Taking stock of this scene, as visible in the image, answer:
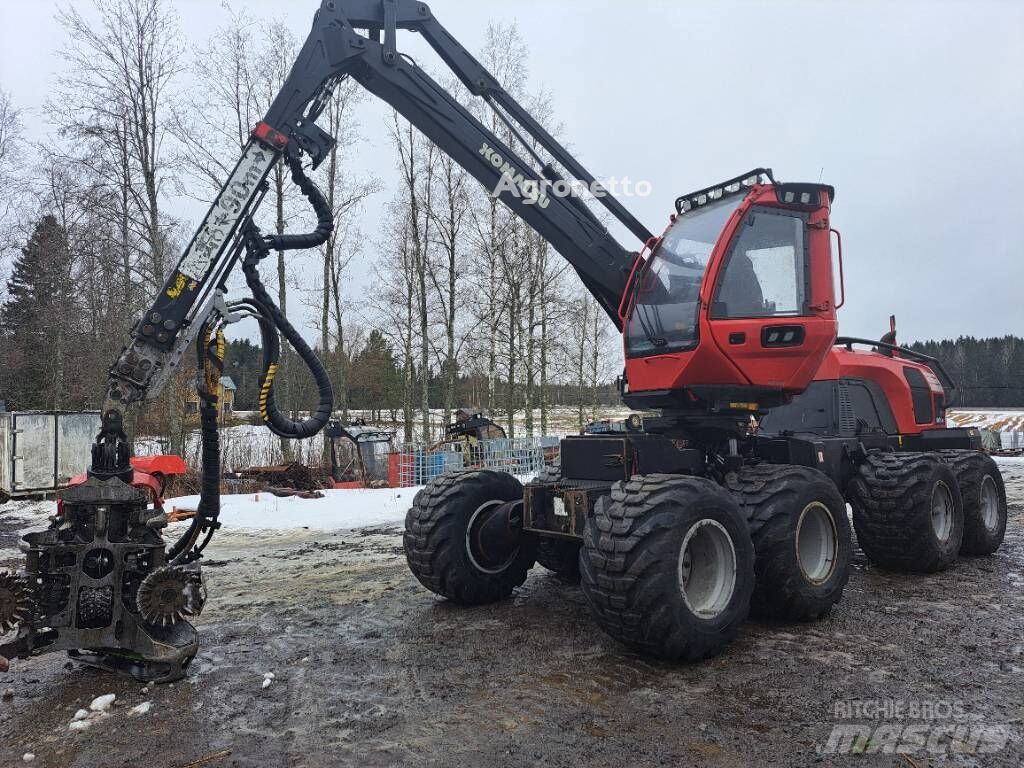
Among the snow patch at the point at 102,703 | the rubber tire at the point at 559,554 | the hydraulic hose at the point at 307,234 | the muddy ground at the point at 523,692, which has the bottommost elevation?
the muddy ground at the point at 523,692

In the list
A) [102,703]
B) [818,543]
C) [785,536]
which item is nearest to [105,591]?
[102,703]

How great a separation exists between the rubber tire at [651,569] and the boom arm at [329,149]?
205 centimetres

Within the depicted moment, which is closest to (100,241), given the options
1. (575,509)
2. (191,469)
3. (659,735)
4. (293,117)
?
(191,469)

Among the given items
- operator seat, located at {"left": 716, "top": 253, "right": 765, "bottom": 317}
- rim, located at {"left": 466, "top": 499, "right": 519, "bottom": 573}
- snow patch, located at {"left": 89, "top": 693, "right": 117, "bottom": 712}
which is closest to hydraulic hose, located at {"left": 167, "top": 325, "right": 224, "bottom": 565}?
snow patch, located at {"left": 89, "top": 693, "right": 117, "bottom": 712}

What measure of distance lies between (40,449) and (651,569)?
1393cm

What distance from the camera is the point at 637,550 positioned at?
12.7 ft

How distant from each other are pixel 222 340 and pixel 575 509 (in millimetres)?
2585

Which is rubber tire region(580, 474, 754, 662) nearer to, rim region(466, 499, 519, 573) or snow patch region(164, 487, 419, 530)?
rim region(466, 499, 519, 573)

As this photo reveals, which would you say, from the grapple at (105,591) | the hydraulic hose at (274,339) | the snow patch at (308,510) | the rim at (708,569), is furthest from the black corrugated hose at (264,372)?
the snow patch at (308,510)

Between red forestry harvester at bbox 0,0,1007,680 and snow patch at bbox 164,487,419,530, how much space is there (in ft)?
17.4

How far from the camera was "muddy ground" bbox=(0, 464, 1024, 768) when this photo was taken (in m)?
3.06

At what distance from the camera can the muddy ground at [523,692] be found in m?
3.06

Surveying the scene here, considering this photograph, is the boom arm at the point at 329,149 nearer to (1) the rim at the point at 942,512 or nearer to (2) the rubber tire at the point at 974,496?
(1) the rim at the point at 942,512

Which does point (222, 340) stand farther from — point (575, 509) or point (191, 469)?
point (191, 469)
